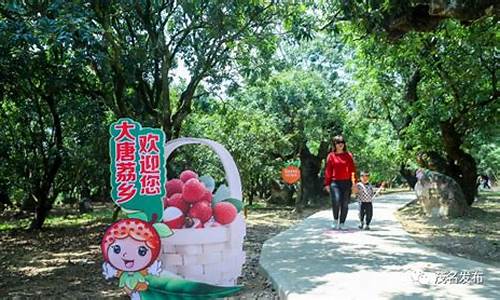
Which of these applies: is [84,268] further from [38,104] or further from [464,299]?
[38,104]

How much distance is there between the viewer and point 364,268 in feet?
17.8

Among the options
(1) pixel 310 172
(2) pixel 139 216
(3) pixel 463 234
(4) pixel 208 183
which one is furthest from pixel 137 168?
(1) pixel 310 172

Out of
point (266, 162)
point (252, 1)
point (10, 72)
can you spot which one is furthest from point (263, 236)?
point (266, 162)

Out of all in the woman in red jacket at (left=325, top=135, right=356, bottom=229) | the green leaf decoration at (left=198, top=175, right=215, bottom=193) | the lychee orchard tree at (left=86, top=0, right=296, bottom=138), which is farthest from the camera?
the lychee orchard tree at (left=86, top=0, right=296, bottom=138)

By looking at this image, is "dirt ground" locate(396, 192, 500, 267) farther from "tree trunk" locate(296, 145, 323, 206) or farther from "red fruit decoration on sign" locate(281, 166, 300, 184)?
"tree trunk" locate(296, 145, 323, 206)

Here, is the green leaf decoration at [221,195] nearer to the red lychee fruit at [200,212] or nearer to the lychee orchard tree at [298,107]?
the red lychee fruit at [200,212]

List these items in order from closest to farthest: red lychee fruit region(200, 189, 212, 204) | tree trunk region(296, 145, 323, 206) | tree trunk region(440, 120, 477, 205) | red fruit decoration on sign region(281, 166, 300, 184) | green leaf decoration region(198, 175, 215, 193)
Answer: red lychee fruit region(200, 189, 212, 204), green leaf decoration region(198, 175, 215, 193), tree trunk region(440, 120, 477, 205), red fruit decoration on sign region(281, 166, 300, 184), tree trunk region(296, 145, 323, 206)

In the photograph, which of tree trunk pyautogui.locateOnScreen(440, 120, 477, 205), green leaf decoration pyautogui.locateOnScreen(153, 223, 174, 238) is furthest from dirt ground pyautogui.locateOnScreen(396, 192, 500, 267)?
green leaf decoration pyautogui.locateOnScreen(153, 223, 174, 238)

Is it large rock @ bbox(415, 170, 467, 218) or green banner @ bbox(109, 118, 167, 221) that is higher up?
green banner @ bbox(109, 118, 167, 221)

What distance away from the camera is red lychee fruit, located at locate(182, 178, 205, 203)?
12.9ft

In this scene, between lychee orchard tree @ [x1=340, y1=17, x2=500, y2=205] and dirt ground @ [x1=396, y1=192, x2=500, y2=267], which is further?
lychee orchard tree @ [x1=340, y1=17, x2=500, y2=205]

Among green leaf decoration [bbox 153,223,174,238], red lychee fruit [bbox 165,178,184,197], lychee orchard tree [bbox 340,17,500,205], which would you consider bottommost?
green leaf decoration [bbox 153,223,174,238]

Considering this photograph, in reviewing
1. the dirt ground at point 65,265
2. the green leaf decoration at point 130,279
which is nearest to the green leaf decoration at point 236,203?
the green leaf decoration at point 130,279

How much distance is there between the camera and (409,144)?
1364 centimetres
